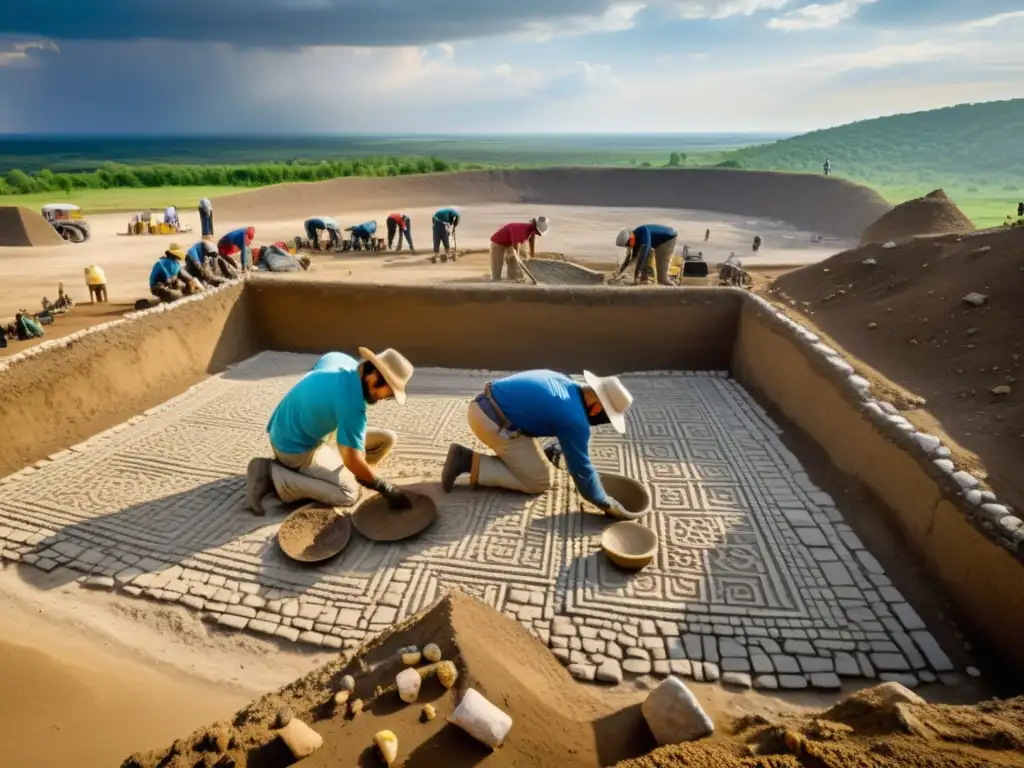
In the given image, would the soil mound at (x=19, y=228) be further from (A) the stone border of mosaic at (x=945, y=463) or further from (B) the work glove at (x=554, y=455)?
(A) the stone border of mosaic at (x=945, y=463)

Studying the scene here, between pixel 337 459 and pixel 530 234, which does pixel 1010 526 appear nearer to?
pixel 337 459

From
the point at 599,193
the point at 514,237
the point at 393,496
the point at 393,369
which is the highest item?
the point at 393,369

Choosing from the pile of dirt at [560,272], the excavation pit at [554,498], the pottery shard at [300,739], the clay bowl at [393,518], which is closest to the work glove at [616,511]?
the excavation pit at [554,498]

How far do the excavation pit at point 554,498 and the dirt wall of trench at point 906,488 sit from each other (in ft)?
0.06

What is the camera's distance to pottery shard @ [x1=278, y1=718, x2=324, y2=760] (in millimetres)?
2545

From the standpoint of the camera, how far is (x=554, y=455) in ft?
18.5

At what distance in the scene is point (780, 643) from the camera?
3740 mm

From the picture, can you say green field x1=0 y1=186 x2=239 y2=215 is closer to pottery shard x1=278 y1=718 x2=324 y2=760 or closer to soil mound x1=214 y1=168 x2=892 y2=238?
soil mound x1=214 y1=168 x2=892 y2=238

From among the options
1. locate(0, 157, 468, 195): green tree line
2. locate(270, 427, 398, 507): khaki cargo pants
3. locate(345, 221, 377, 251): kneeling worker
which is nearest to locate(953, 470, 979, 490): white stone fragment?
locate(270, 427, 398, 507): khaki cargo pants

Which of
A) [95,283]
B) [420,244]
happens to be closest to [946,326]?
[95,283]

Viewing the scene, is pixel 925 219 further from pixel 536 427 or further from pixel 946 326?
pixel 536 427

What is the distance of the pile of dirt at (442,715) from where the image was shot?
2604 mm

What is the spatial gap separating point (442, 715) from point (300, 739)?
578 millimetres

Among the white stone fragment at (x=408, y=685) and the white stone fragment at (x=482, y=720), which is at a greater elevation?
the white stone fragment at (x=482, y=720)
